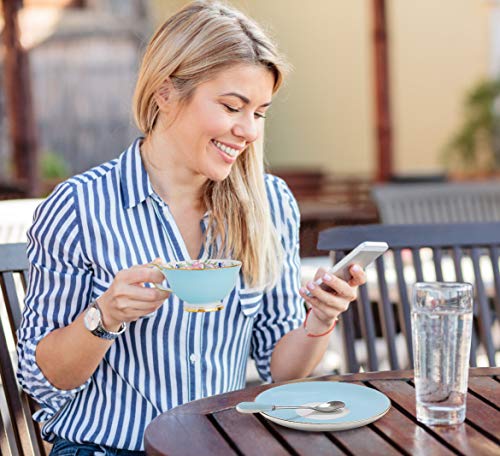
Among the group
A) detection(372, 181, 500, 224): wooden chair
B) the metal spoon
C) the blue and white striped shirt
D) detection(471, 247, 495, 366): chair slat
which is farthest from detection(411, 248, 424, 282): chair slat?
detection(372, 181, 500, 224): wooden chair

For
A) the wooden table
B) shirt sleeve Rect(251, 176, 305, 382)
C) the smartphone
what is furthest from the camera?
shirt sleeve Rect(251, 176, 305, 382)

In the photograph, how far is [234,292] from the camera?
180 centimetres

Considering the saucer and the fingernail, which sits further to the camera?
the fingernail

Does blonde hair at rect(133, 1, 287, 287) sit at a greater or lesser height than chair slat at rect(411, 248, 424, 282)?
greater

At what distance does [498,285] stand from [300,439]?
1002 millimetres

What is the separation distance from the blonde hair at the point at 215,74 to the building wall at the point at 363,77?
9417 mm

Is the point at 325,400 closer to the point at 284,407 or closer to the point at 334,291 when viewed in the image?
the point at 284,407

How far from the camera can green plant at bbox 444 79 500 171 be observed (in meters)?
10.8

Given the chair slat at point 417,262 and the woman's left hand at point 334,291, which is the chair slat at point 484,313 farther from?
the woman's left hand at point 334,291

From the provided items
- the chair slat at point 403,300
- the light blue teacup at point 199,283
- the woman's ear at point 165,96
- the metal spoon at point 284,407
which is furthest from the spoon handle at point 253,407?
the chair slat at point 403,300

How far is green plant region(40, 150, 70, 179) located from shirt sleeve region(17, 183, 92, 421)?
7369mm

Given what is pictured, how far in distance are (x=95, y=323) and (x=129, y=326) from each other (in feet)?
0.62

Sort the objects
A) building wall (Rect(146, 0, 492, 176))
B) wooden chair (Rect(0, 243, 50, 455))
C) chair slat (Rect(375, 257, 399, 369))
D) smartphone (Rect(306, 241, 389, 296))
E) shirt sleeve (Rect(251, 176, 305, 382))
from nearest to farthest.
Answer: smartphone (Rect(306, 241, 389, 296)) < wooden chair (Rect(0, 243, 50, 455)) < shirt sleeve (Rect(251, 176, 305, 382)) < chair slat (Rect(375, 257, 399, 369)) < building wall (Rect(146, 0, 492, 176))

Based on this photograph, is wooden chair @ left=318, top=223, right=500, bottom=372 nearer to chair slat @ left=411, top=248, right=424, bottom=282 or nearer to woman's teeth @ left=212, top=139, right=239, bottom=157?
chair slat @ left=411, top=248, right=424, bottom=282
